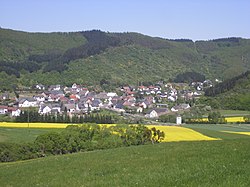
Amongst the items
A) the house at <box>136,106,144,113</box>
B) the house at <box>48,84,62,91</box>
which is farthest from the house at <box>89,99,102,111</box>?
the house at <box>48,84,62,91</box>

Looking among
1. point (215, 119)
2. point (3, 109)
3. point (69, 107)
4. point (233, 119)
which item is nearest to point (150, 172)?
point (215, 119)

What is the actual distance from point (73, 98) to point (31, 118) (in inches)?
2528

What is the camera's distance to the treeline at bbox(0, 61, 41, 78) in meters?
175

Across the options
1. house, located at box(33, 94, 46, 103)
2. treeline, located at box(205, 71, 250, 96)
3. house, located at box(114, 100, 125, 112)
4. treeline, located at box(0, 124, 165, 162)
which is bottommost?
treeline, located at box(0, 124, 165, 162)

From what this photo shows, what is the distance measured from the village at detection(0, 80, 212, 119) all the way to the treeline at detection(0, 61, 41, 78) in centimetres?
1386

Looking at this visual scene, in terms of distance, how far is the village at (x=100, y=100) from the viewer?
377 ft

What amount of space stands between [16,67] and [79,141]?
151 metres

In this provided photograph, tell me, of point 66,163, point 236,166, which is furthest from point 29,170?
point 236,166

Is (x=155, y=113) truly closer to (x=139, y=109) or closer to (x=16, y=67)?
(x=139, y=109)

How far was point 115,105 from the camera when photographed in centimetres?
13000

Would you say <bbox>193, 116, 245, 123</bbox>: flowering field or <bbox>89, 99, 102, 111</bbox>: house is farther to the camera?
<bbox>89, 99, 102, 111</bbox>: house

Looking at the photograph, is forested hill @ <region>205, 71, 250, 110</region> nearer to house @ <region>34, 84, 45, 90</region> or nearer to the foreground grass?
house @ <region>34, 84, 45, 90</region>

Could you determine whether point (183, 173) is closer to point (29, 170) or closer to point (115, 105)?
point (29, 170)

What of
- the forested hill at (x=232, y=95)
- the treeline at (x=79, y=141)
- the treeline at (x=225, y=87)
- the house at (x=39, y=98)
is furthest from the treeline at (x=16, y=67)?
the treeline at (x=79, y=141)
